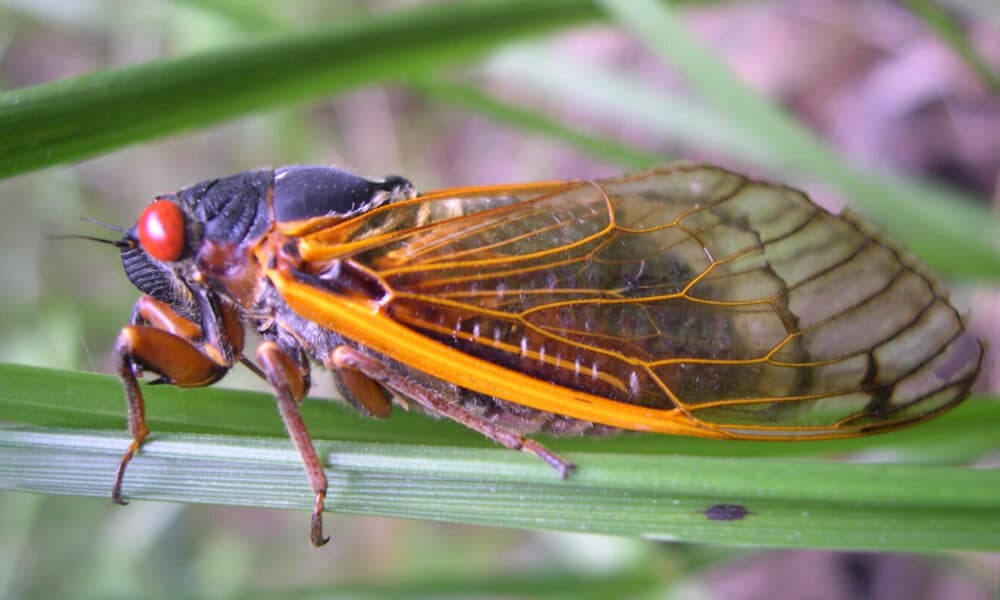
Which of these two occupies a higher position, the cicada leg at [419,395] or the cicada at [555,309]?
the cicada at [555,309]

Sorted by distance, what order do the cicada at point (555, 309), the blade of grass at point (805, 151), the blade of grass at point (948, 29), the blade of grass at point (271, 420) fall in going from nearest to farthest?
the blade of grass at point (271, 420)
the cicada at point (555, 309)
the blade of grass at point (805, 151)
the blade of grass at point (948, 29)

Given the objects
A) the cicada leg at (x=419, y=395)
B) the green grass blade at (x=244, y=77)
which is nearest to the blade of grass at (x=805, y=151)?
the green grass blade at (x=244, y=77)

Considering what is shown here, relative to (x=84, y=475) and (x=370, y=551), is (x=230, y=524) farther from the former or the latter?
(x=84, y=475)

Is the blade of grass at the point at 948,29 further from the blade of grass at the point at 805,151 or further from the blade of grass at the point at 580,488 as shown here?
the blade of grass at the point at 580,488

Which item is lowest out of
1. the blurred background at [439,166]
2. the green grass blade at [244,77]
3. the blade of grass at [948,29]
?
the blurred background at [439,166]

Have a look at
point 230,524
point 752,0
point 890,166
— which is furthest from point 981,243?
point 230,524

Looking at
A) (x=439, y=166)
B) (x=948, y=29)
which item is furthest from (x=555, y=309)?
(x=439, y=166)

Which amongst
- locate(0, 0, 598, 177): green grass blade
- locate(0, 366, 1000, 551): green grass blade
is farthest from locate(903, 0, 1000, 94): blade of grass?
locate(0, 366, 1000, 551): green grass blade
